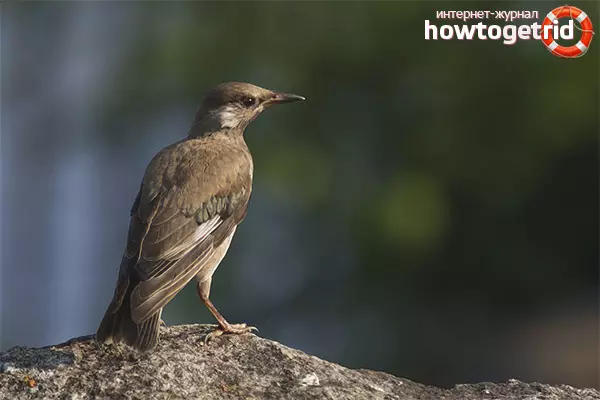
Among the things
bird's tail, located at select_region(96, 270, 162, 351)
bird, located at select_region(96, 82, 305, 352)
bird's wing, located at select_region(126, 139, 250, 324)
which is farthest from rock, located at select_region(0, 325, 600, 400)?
bird's wing, located at select_region(126, 139, 250, 324)

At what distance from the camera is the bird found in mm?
5430

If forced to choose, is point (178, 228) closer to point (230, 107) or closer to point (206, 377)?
point (206, 377)

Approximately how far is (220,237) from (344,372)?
58.0 inches

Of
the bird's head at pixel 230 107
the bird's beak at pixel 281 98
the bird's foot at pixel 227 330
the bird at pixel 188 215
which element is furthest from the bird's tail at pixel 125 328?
the bird's beak at pixel 281 98

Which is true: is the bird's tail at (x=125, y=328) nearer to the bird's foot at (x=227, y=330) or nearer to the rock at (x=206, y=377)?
the rock at (x=206, y=377)

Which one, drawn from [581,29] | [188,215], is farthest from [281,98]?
[581,29]

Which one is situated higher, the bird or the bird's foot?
the bird

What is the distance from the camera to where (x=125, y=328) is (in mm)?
5195

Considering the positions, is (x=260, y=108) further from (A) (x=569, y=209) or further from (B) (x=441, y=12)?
(A) (x=569, y=209)

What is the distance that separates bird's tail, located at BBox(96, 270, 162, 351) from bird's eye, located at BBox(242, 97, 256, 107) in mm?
2074

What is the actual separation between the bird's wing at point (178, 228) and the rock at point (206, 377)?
27cm

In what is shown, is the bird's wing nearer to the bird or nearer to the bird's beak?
the bird

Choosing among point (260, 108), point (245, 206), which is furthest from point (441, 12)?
point (245, 206)

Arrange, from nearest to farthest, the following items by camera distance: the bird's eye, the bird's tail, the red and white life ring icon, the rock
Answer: the rock → the bird's tail → the bird's eye → the red and white life ring icon
